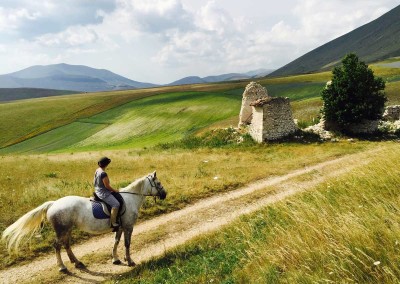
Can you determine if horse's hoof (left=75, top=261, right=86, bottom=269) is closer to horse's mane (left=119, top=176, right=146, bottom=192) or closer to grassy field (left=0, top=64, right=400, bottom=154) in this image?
horse's mane (left=119, top=176, right=146, bottom=192)

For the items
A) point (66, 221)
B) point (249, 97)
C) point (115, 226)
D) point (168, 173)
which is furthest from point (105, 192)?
point (249, 97)

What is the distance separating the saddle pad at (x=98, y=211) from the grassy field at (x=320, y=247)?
7.11 ft

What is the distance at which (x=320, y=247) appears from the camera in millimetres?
5957

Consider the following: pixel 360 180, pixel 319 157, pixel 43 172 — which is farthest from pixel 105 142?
pixel 360 180

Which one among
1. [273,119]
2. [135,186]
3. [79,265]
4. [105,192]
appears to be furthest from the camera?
[273,119]

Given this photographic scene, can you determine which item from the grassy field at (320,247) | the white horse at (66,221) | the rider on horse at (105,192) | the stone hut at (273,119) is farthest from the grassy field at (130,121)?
the rider on horse at (105,192)

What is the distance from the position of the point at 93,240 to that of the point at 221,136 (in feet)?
84.2

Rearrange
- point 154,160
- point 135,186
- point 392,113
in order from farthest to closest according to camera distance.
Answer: point 392,113, point 154,160, point 135,186

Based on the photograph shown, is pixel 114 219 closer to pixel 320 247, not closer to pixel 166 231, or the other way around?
pixel 166 231

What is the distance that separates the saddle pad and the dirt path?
1.89 m

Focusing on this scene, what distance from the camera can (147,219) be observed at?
16.5 metres

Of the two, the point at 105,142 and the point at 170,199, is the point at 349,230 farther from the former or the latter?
the point at 105,142

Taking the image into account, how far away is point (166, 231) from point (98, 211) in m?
4.01

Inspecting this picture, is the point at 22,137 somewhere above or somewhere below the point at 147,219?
below
